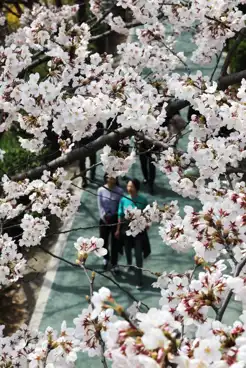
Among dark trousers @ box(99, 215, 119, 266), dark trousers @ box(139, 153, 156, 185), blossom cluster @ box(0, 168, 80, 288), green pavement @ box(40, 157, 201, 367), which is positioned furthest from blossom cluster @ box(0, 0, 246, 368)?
dark trousers @ box(139, 153, 156, 185)

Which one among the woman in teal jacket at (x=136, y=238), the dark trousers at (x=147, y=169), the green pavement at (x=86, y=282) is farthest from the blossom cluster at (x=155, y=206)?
the dark trousers at (x=147, y=169)

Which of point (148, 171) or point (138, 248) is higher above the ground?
point (138, 248)

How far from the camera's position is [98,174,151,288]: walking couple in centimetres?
674

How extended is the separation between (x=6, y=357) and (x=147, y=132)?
1902 mm

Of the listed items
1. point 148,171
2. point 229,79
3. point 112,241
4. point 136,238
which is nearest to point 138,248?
point 136,238

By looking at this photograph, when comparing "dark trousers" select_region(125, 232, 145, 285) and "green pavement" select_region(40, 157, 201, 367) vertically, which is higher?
"dark trousers" select_region(125, 232, 145, 285)

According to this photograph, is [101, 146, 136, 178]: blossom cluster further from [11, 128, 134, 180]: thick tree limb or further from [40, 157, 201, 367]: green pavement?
[40, 157, 201, 367]: green pavement

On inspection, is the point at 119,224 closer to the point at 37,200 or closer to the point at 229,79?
the point at 37,200

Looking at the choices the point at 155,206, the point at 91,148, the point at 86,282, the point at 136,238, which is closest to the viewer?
the point at 91,148

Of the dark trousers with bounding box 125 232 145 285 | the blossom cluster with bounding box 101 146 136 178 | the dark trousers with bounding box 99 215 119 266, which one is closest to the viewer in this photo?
the blossom cluster with bounding box 101 146 136 178

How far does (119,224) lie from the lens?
265 inches

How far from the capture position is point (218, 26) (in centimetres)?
441

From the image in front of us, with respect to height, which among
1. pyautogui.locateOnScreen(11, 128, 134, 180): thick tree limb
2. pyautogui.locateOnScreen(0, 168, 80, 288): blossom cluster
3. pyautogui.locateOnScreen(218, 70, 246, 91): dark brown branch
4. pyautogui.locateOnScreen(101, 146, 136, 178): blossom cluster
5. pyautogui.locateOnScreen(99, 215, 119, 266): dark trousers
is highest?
pyautogui.locateOnScreen(218, 70, 246, 91): dark brown branch

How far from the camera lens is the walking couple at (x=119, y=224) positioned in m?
6.74
